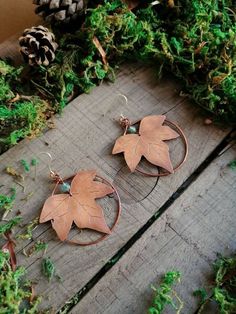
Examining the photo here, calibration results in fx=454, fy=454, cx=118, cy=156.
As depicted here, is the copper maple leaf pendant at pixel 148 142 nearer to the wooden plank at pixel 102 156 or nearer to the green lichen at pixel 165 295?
the wooden plank at pixel 102 156

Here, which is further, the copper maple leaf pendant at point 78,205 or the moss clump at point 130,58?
the moss clump at point 130,58

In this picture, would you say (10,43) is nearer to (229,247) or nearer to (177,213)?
(177,213)

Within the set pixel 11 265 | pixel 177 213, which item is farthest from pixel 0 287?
pixel 177 213

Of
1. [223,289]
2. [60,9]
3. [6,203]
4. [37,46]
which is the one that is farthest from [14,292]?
[60,9]

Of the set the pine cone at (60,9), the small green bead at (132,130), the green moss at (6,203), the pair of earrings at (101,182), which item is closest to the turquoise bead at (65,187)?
the pair of earrings at (101,182)

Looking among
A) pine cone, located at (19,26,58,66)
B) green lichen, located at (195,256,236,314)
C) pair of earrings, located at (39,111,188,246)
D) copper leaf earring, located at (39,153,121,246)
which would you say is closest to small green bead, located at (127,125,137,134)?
pair of earrings, located at (39,111,188,246)

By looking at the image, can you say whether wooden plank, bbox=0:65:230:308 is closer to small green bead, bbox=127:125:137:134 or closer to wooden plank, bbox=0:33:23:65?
small green bead, bbox=127:125:137:134

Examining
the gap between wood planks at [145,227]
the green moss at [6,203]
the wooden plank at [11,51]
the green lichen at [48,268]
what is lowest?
the gap between wood planks at [145,227]

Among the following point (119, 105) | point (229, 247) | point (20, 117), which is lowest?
point (229, 247)
